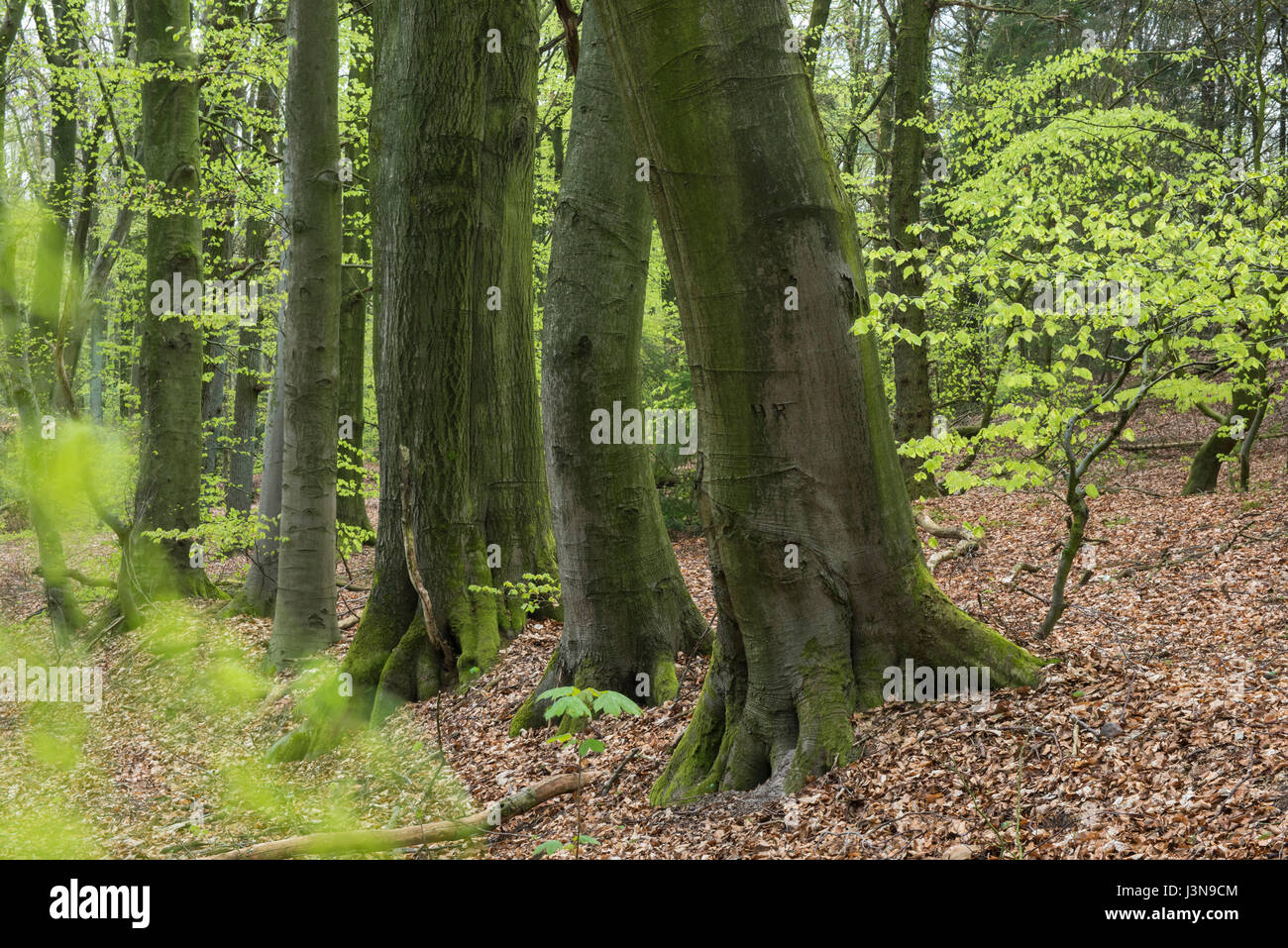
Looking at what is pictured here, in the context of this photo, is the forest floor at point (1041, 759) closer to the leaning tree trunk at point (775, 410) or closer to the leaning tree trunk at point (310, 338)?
the leaning tree trunk at point (775, 410)

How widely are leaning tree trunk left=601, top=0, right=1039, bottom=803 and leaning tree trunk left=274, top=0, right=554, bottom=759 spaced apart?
11.1ft

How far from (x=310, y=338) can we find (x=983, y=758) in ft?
22.2

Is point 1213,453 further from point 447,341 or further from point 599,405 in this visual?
point 447,341

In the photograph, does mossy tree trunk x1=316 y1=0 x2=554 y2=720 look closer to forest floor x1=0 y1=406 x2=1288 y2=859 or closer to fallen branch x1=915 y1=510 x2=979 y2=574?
forest floor x1=0 y1=406 x2=1288 y2=859

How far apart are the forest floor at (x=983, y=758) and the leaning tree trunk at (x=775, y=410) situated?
0.27 metres

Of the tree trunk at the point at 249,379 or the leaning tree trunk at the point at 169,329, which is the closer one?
the leaning tree trunk at the point at 169,329

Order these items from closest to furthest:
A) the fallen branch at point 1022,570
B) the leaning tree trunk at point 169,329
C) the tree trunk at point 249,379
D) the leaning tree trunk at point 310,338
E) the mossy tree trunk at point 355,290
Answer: the fallen branch at point 1022,570
the leaning tree trunk at point 310,338
the leaning tree trunk at point 169,329
the mossy tree trunk at point 355,290
the tree trunk at point 249,379

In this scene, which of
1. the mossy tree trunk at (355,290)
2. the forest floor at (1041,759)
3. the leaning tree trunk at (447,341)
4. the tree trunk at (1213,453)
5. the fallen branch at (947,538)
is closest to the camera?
the forest floor at (1041,759)

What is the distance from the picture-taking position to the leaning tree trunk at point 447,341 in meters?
7.09

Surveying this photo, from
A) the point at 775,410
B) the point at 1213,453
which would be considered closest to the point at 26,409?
the point at 775,410

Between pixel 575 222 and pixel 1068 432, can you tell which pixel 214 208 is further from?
pixel 1068 432

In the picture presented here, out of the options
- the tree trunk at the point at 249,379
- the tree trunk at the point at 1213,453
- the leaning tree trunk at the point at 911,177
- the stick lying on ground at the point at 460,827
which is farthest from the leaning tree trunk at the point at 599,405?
the tree trunk at the point at 249,379

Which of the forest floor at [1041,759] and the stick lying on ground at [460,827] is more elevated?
the forest floor at [1041,759]

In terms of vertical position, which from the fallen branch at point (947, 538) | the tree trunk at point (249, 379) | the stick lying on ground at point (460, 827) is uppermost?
the tree trunk at point (249, 379)
